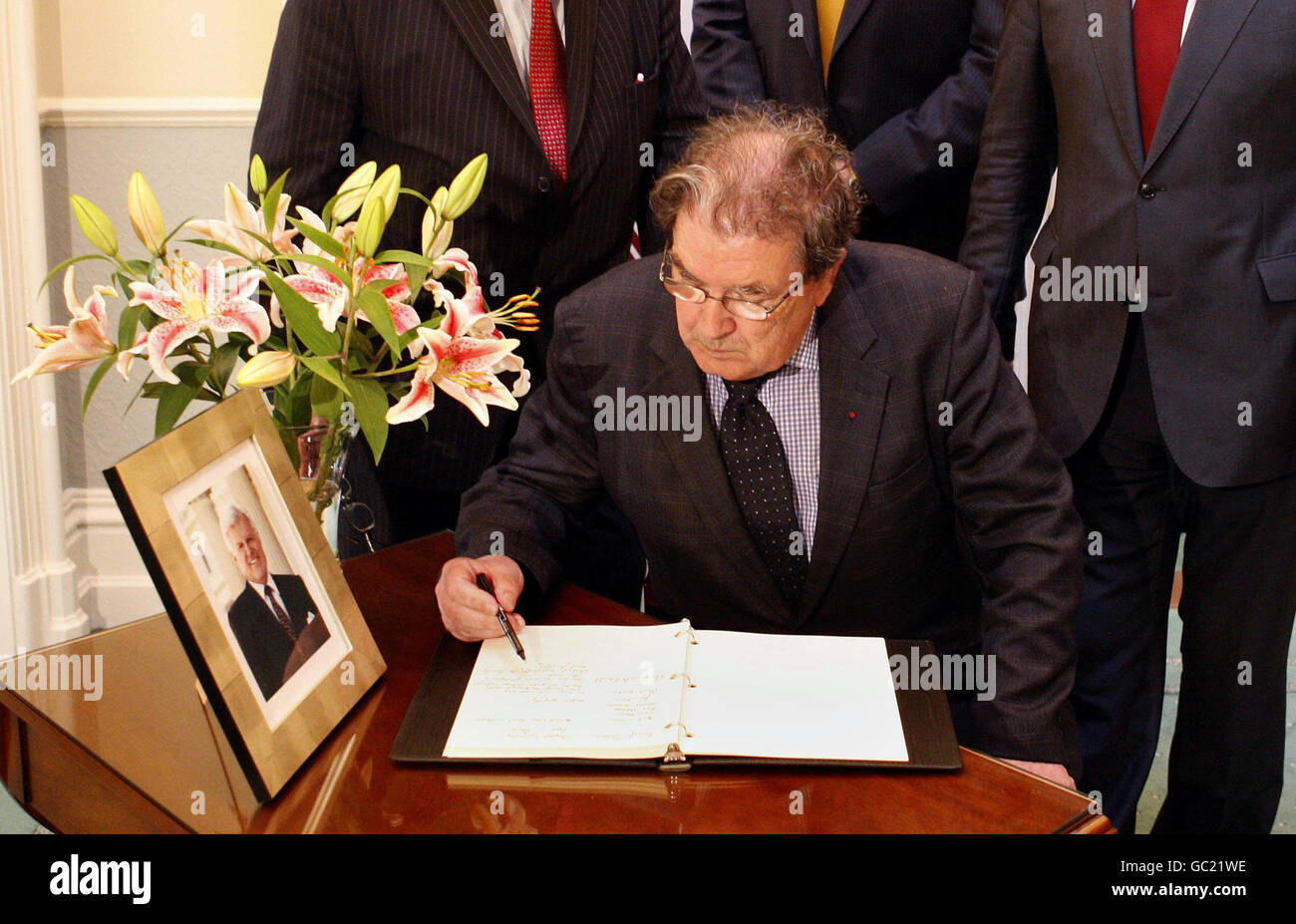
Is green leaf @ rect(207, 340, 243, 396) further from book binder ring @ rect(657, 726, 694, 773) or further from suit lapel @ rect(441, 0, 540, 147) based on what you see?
suit lapel @ rect(441, 0, 540, 147)

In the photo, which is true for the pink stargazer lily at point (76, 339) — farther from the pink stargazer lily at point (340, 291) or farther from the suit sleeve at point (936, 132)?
the suit sleeve at point (936, 132)

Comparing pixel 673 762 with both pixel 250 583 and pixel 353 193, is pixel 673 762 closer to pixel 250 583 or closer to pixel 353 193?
pixel 250 583

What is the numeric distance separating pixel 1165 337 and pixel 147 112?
2.49m

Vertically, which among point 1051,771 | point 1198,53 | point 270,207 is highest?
point 1198,53

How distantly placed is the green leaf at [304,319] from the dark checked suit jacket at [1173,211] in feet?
4.24

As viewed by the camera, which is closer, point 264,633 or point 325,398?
point 264,633

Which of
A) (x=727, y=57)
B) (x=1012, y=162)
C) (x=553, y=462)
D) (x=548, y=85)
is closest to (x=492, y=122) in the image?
(x=548, y=85)

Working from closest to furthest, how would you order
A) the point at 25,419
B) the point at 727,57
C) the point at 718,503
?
the point at 718,503
the point at 727,57
the point at 25,419

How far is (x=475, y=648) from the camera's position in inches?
61.7

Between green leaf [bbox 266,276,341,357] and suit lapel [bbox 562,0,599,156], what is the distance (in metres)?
A: 1.00

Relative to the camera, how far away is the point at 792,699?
54.9 inches

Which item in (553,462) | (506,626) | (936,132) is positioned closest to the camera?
(506,626)

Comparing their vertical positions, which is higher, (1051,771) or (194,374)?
(194,374)

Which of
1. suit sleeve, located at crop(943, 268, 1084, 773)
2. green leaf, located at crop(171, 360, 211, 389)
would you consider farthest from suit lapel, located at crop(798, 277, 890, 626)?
green leaf, located at crop(171, 360, 211, 389)
